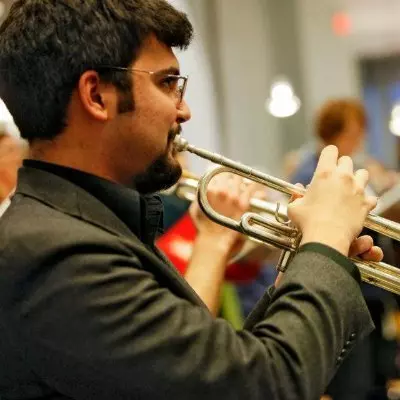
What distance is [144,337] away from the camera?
1.06m

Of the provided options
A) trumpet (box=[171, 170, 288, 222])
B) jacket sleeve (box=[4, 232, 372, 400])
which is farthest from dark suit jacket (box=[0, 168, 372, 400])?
trumpet (box=[171, 170, 288, 222])

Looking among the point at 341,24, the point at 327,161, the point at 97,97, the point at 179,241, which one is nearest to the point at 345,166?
the point at 327,161

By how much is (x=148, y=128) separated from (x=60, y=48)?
0.17 m

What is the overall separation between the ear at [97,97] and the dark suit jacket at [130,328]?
0.16 metres

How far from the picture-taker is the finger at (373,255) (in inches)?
55.9

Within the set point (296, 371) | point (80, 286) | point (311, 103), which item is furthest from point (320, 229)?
point (311, 103)

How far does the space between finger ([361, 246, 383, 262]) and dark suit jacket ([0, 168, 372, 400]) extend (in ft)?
0.89

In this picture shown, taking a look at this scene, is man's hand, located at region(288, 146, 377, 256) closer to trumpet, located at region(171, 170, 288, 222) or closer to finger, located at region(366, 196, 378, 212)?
finger, located at region(366, 196, 378, 212)

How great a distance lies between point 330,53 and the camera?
23.1ft

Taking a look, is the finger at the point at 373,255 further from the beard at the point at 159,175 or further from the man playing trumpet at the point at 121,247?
the beard at the point at 159,175

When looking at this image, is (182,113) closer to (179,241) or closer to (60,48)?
(60,48)

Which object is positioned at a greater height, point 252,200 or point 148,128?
point 148,128

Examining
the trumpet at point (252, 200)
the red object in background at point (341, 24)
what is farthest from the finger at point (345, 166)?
A: the red object in background at point (341, 24)

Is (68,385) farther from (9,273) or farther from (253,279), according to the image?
(253,279)
